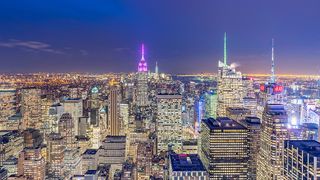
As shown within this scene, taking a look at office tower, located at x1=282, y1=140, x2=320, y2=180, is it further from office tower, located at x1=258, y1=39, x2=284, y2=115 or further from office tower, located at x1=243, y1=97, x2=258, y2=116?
office tower, located at x1=243, y1=97, x2=258, y2=116

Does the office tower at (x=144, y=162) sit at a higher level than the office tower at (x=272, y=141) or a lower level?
lower

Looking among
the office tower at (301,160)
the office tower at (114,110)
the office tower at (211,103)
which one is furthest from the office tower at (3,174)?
the office tower at (211,103)

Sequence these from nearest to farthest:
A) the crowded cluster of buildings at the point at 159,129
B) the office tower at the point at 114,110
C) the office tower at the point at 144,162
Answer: the crowded cluster of buildings at the point at 159,129
the office tower at the point at 144,162
the office tower at the point at 114,110

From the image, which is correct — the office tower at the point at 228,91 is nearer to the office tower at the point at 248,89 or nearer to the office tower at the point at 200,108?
the office tower at the point at 248,89

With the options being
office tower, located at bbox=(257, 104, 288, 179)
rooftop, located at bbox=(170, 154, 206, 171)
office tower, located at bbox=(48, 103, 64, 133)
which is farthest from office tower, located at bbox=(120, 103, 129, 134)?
office tower, located at bbox=(257, 104, 288, 179)

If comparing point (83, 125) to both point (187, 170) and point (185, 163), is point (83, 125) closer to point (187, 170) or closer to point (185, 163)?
point (185, 163)
